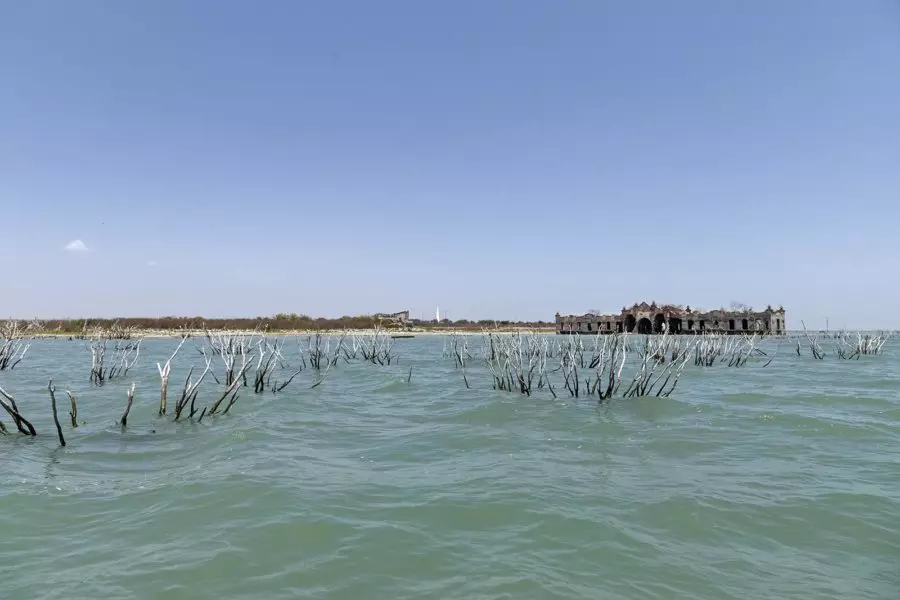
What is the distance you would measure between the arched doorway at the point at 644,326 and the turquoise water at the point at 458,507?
50.7m

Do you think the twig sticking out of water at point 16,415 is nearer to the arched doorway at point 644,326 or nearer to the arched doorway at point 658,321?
the arched doorway at point 644,326

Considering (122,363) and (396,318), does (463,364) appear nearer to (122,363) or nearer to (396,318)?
(122,363)

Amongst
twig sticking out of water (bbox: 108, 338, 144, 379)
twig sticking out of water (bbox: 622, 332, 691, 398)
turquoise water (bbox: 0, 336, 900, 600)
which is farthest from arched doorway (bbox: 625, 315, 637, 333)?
turquoise water (bbox: 0, 336, 900, 600)

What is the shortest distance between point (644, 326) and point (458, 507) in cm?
5929

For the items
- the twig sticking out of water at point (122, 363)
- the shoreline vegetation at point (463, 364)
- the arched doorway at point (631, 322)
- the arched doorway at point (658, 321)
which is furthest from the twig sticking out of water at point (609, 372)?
the arched doorway at point (658, 321)

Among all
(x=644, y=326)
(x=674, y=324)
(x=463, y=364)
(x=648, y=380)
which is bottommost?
(x=463, y=364)

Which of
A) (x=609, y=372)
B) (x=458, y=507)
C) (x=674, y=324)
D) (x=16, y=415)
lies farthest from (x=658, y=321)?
(x=16, y=415)

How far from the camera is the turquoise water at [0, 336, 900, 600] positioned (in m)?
4.26

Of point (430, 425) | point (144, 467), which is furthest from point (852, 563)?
point (144, 467)

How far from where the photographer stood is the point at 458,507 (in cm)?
580

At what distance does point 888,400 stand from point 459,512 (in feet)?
41.5

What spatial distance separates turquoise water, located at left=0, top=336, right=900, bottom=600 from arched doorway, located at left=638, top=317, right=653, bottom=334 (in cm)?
5070

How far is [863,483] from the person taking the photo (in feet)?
21.9

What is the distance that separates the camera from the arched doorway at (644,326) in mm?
60575
